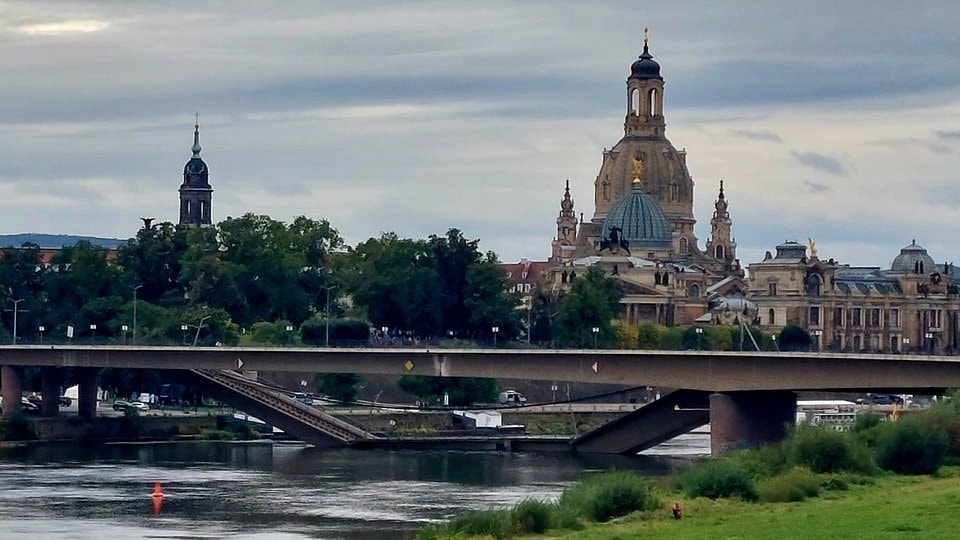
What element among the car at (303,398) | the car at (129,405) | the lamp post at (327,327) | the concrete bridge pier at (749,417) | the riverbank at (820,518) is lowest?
the riverbank at (820,518)

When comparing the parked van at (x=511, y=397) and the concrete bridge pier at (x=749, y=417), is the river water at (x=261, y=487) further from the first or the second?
the parked van at (x=511, y=397)

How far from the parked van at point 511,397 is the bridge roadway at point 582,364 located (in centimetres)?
4113

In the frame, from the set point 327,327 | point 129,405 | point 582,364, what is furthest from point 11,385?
point 582,364

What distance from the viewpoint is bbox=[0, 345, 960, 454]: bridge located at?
327 ft

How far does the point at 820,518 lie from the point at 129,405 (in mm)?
77727

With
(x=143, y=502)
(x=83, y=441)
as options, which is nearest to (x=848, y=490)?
(x=143, y=502)

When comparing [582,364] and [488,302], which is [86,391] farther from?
[488,302]

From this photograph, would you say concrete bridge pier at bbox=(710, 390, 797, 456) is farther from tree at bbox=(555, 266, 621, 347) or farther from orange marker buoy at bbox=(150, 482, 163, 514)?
tree at bbox=(555, 266, 621, 347)

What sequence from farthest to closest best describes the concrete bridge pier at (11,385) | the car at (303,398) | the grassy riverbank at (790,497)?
the car at (303,398) < the concrete bridge pier at (11,385) < the grassy riverbank at (790,497)

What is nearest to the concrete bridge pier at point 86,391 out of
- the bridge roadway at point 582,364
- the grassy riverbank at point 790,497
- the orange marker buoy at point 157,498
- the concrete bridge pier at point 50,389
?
the concrete bridge pier at point 50,389

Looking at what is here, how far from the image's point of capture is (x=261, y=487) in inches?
3750

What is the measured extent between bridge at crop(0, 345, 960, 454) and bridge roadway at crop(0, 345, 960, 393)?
4 cm

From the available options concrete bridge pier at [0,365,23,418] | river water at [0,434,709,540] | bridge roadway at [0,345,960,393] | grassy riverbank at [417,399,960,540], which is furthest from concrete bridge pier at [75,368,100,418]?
grassy riverbank at [417,399,960,540]

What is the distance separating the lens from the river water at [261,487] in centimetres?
7906
